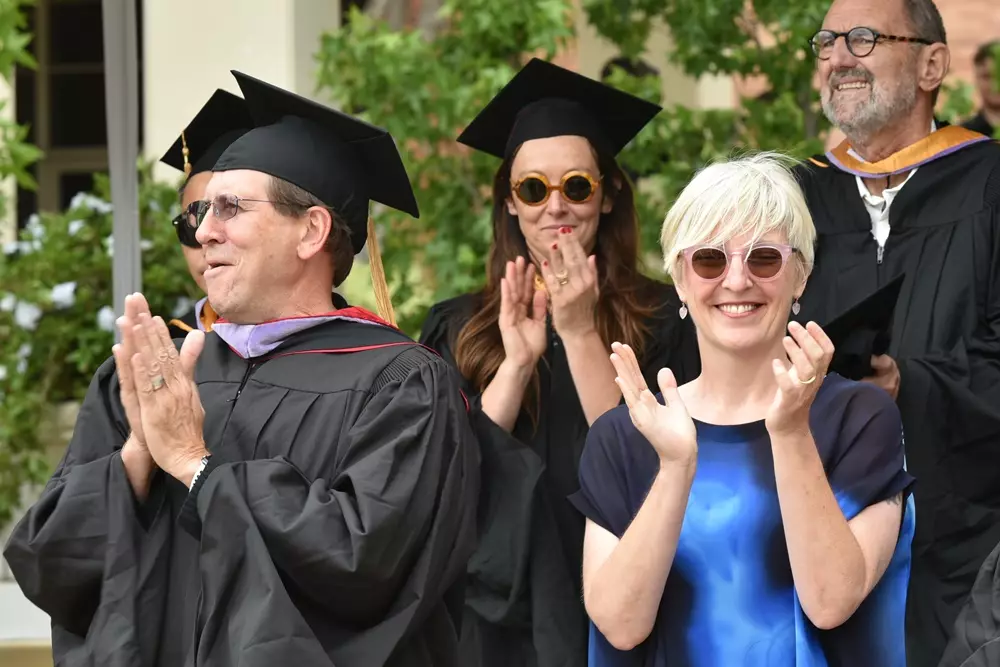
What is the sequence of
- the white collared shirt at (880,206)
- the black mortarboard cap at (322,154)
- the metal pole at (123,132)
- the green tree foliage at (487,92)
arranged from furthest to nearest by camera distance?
1. the green tree foliage at (487,92)
2. the metal pole at (123,132)
3. the white collared shirt at (880,206)
4. the black mortarboard cap at (322,154)

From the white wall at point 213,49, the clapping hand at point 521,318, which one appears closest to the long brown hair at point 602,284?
the clapping hand at point 521,318

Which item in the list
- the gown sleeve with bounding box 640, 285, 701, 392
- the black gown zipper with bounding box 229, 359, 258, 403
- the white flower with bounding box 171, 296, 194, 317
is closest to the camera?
the black gown zipper with bounding box 229, 359, 258, 403

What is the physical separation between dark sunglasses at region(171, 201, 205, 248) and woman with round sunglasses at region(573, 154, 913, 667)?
96 centimetres

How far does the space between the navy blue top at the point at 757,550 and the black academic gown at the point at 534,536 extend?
0.90 meters

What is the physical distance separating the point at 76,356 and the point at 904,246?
364 centimetres

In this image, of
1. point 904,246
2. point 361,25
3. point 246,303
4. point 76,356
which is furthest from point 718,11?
point 246,303

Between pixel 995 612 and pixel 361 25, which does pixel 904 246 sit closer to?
pixel 995 612

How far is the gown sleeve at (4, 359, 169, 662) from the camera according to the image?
3016 mm

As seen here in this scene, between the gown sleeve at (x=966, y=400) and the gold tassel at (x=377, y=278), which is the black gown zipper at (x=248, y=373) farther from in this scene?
the gown sleeve at (x=966, y=400)

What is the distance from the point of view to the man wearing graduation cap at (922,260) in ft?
13.5

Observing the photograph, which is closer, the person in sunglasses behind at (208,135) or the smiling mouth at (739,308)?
the smiling mouth at (739,308)

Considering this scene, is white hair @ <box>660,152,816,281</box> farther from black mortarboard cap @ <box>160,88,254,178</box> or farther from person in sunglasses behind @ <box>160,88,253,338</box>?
black mortarboard cap @ <box>160,88,254,178</box>

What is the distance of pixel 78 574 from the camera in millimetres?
3047

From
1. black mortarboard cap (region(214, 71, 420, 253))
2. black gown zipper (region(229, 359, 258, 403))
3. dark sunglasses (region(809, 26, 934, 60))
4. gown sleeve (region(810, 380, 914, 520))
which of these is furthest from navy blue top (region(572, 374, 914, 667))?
dark sunglasses (region(809, 26, 934, 60))
